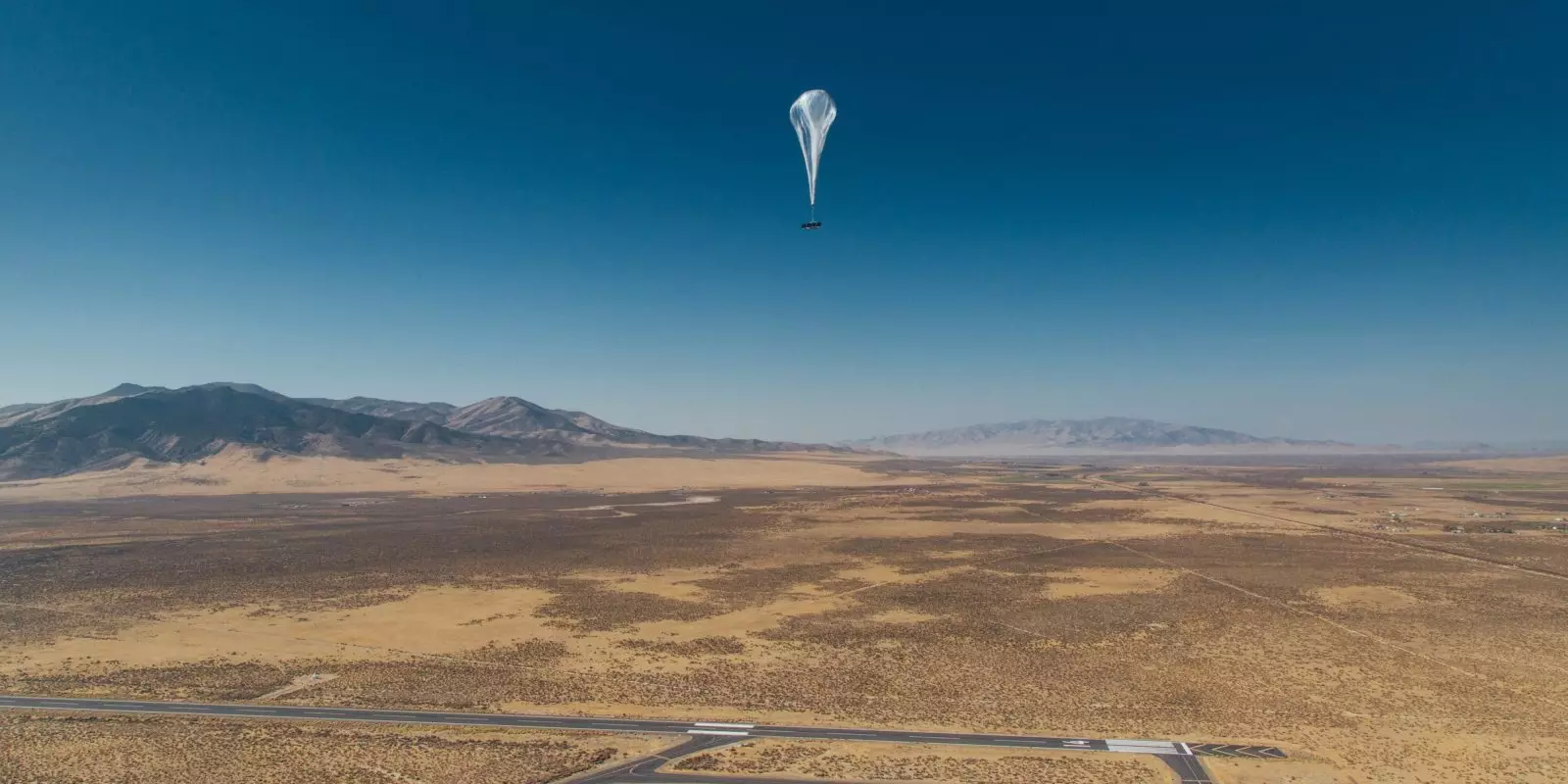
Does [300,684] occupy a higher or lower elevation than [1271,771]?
higher

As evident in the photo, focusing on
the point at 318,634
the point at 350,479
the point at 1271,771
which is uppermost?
the point at 350,479

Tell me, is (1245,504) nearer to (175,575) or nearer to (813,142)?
(813,142)

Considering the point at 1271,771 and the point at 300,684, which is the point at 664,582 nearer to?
the point at 300,684

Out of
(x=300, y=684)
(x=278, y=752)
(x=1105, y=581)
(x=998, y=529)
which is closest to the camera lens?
(x=278, y=752)

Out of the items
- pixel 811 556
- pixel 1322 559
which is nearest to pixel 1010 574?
pixel 811 556

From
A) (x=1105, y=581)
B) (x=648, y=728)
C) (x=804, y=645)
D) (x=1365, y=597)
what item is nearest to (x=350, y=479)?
(x=804, y=645)

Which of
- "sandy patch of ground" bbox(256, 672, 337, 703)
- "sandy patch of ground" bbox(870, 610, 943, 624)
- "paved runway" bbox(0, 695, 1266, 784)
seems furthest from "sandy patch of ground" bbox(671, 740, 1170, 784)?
"sandy patch of ground" bbox(256, 672, 337, 703)

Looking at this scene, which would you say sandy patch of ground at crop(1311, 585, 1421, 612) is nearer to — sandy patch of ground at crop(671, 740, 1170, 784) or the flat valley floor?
the flat valley floor

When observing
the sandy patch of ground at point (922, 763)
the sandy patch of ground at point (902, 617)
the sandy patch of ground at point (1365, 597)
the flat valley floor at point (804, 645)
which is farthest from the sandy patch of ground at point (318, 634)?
the sandy patch of ground at point (1365, 597)
